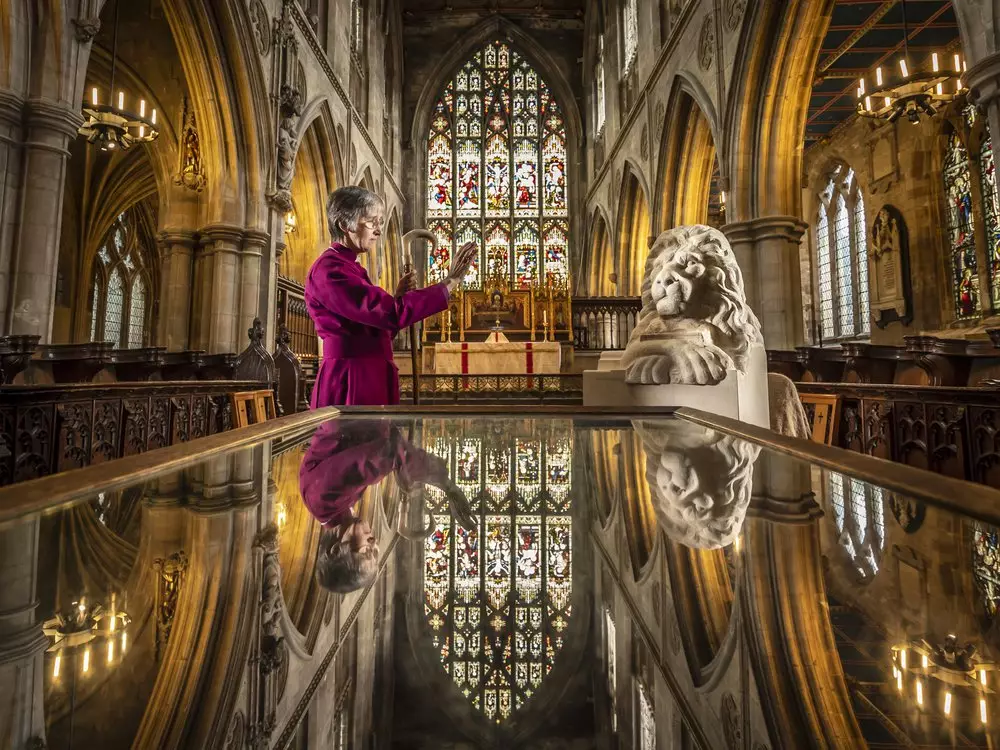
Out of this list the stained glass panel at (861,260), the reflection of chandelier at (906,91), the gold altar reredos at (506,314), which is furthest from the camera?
the stained glass panel at (861,260)

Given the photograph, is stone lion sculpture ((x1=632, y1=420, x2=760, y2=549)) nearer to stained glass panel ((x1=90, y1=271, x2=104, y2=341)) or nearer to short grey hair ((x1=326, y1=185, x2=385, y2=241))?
short grey hair ((x1=326, y1=185, x2=385, y2=241))

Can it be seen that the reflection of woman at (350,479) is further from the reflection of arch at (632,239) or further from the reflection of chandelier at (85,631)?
the reflection of arch at (632,239)

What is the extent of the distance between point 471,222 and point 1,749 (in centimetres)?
1966

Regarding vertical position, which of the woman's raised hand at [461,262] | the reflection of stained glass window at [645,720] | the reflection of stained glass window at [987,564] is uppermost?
the woman's raised hand at [461,262]

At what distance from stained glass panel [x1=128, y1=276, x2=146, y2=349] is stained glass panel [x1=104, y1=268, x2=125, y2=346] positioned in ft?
1.15

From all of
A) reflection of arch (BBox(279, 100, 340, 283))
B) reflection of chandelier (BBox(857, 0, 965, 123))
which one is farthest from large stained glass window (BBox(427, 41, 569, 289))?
reflection of chandelier (BBox(857, 0, 965, 123))

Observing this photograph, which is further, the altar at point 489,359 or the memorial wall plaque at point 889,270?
the memorial wall plaque at point 889,270

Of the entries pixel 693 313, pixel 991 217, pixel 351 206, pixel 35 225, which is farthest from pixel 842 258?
pixel 35 225

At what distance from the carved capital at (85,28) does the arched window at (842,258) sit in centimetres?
1400

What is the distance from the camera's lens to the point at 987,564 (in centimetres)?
68

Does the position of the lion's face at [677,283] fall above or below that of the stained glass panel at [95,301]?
below

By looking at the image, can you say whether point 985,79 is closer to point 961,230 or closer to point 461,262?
point 461,262

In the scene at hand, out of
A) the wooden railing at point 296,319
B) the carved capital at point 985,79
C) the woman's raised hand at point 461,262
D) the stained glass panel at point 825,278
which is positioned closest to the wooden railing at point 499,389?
the wooden railing at point 296,319

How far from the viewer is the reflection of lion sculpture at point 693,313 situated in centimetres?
300
